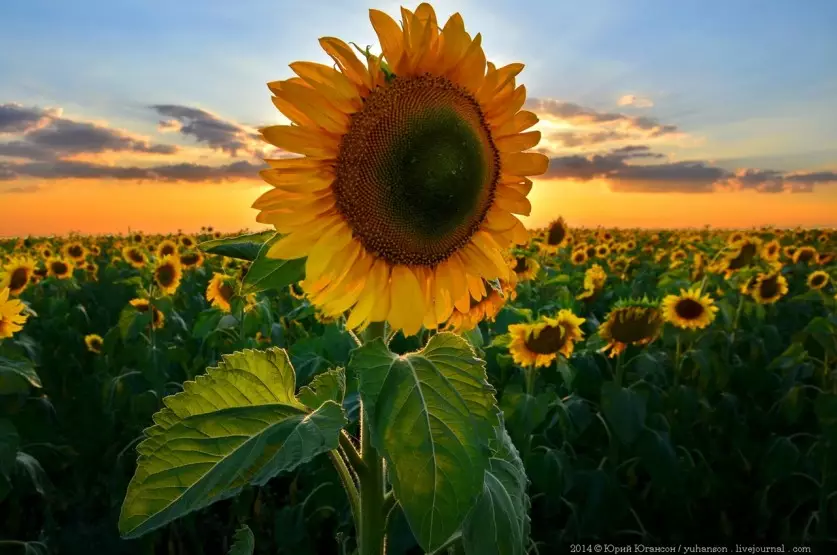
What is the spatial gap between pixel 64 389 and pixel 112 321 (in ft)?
10.9

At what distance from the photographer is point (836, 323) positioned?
6.22 m

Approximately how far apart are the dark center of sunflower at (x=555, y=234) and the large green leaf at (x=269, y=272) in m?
9.74

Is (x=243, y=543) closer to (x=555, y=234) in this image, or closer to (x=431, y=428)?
(x=431, y=428)

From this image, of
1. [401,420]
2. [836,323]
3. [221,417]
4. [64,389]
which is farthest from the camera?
[64,389]

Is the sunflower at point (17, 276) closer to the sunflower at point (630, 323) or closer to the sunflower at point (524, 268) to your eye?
the sunflower at point (524, 268)

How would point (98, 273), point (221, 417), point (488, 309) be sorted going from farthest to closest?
point (98, 273), point (488, 309), point (221, 417)

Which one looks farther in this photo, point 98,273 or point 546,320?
point 98,273

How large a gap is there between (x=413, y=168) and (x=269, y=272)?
378 mm

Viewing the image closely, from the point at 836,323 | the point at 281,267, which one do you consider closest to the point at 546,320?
the point at 836,323

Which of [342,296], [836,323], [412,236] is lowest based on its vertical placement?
[836,323]

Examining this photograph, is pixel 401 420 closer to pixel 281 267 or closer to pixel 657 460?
pixel 281 267

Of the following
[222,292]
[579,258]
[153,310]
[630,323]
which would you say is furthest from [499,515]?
[579,258]

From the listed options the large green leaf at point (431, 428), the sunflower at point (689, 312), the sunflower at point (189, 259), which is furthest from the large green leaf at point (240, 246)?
the sunflower at point (189, 259)

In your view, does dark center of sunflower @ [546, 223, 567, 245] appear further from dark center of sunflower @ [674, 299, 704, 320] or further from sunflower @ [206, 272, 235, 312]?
sunflower @ [206, 272, 235, 312]
